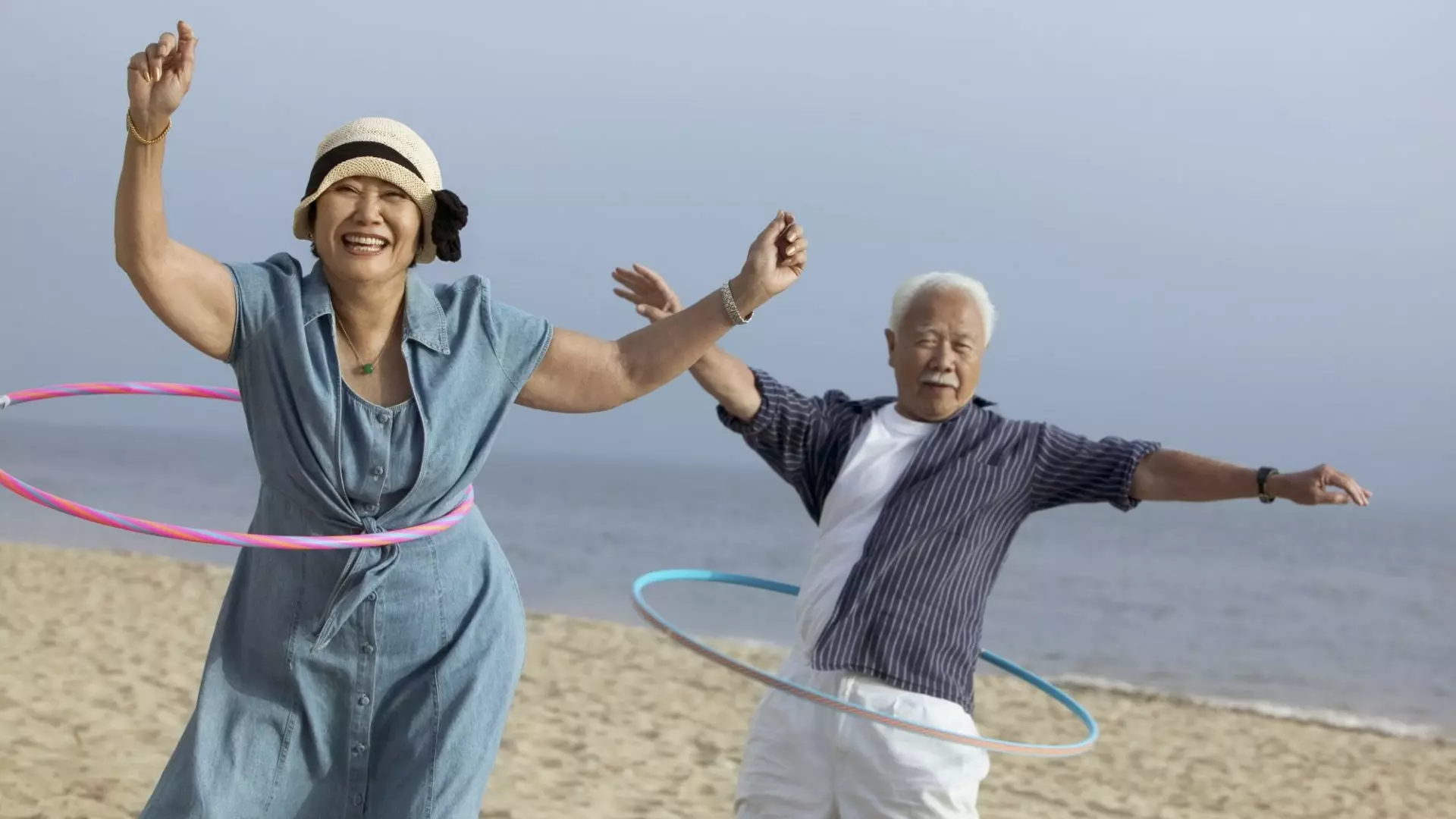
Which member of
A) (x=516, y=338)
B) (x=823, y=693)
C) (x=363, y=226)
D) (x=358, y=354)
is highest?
(x=363, y=226)

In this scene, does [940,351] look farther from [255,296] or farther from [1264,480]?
[255,296]

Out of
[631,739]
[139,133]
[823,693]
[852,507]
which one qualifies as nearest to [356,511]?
[139,133]

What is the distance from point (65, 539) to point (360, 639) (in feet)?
59.8

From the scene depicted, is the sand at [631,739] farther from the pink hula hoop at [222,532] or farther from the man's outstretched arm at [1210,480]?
the man's outstretched arm at [1210,480]

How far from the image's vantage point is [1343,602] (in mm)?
25641

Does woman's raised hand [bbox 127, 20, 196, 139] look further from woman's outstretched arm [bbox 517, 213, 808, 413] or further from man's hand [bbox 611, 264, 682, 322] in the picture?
man's hand [bbox 611, 264, 682, 322]

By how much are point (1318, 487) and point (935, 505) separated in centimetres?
104

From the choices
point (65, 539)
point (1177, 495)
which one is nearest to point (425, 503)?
point (1177, 495)

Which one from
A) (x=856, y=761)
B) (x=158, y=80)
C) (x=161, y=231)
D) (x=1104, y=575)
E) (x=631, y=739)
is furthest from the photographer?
(x=1104, y=575)

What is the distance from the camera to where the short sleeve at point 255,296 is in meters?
3.19

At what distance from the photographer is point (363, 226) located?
126 inches

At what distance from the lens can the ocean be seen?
51.6ft

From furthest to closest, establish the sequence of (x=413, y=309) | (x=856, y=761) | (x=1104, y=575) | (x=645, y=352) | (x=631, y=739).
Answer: (x=1104, y=575), (x=631, y=739), (x=856, y=761), (x=645, y=352), (x=413, y=309)

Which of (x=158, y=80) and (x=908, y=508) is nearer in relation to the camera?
(x=158, y=80)
